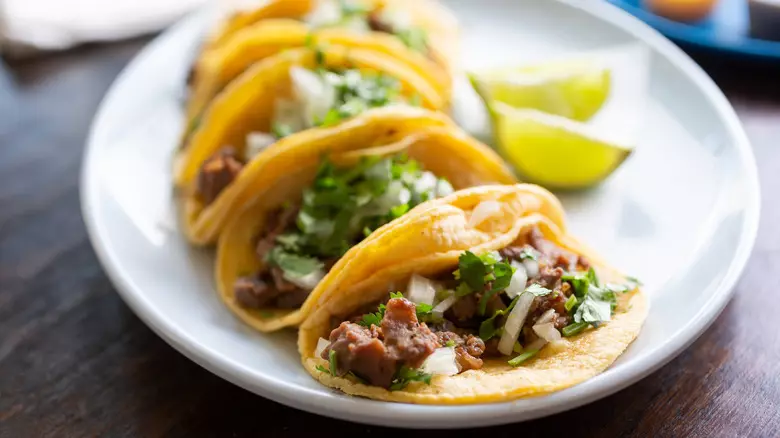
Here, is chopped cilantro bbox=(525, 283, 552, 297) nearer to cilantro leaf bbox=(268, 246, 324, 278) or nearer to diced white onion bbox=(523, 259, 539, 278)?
diced white onion bbox=(523, 259, 539, 278)

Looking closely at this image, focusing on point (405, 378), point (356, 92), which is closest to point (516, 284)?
point (405, 378)

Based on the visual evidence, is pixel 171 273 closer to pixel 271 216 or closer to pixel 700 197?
pixel 271 216

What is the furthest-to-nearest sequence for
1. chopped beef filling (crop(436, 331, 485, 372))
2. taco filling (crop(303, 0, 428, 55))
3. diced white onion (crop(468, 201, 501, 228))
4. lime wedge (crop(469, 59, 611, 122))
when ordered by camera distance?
taco filling (crop(303, 0, 428, 55))
lime wedge (crop(469, 59, 611, 122))
diced white onion (crop(468, 201, 501, 228))
chopped beef filling (crop(436, 331, 485, 372))

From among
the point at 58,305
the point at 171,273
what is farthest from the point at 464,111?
the point at 58,305

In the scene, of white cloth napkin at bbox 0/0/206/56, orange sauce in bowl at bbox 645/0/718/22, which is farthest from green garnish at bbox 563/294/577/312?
white cloth napkin at bbox 0/0/206/56

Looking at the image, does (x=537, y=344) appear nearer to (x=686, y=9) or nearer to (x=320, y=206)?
(x=320, y=206)
